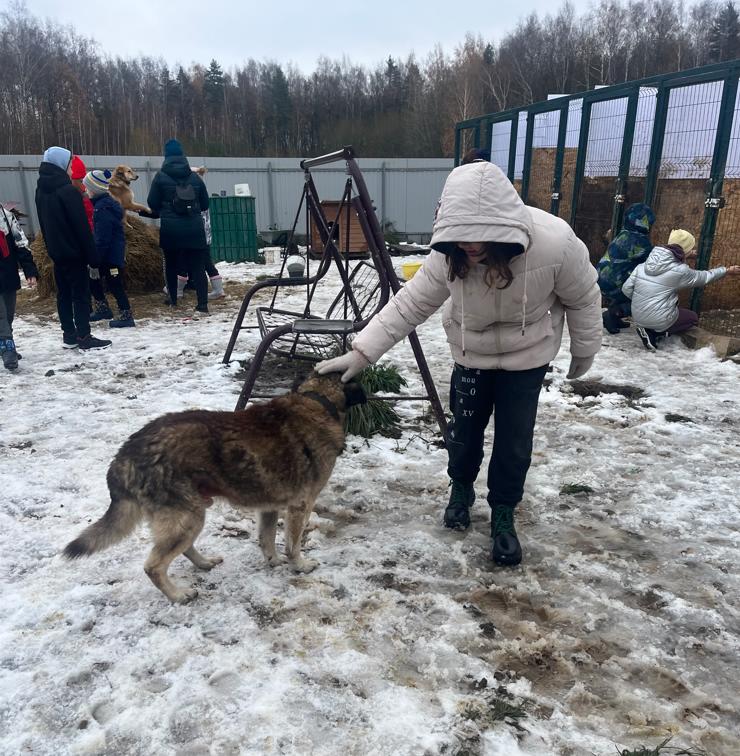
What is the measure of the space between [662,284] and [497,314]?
4917 millimetres

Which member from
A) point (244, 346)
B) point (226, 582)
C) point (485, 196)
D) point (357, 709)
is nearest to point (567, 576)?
point (357, 709)

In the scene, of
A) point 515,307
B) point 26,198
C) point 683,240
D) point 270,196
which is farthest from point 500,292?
point 26,198

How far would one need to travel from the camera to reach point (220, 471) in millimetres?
2516

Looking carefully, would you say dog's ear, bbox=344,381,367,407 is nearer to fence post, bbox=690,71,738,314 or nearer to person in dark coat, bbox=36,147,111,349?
person in dark coat, bbox=36,147,111,349

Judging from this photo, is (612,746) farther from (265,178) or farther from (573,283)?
(265,178)

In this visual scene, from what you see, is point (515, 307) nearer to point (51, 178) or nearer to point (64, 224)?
point (64, 224)

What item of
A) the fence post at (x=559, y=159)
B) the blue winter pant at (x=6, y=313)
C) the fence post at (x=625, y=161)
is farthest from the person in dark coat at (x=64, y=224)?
the fence post at (x=559, y=159)

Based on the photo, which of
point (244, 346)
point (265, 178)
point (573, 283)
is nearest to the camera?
point (573, 283)

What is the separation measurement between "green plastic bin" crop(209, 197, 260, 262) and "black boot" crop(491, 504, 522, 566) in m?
12.4

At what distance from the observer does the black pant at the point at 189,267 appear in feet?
27.5

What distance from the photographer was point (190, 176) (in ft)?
27.0

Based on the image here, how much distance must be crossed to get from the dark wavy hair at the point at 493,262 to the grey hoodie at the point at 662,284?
4.95 m

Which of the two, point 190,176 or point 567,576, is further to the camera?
point 190,176

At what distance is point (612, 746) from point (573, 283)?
180cm
